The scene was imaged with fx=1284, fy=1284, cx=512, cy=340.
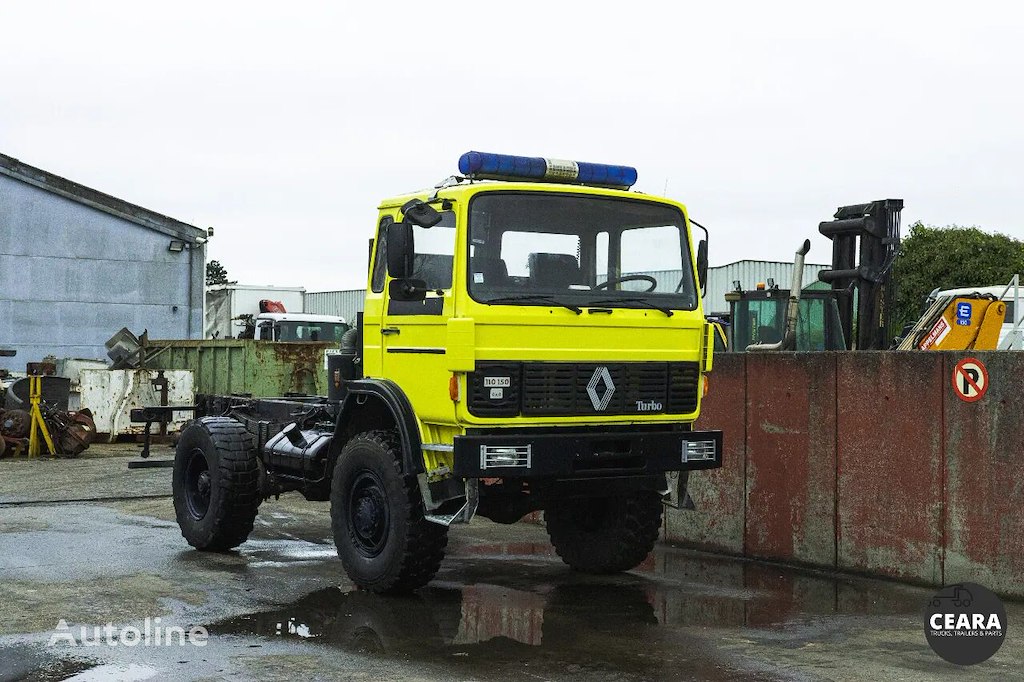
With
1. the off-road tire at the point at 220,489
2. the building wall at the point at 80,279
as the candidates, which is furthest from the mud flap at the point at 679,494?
the building wall at the point at 80,279

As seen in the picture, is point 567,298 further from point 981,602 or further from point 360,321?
point 981,602

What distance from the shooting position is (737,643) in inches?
293

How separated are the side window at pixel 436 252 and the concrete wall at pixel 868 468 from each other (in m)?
3.50

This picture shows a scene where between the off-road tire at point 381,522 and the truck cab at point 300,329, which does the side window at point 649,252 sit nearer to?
the off-road tire at point 381,522

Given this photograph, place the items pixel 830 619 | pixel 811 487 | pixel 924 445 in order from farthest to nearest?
pixel 811 487
pixel 924 445
pixel 830 619

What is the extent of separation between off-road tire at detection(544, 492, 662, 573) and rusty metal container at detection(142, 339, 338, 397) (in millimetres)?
12153

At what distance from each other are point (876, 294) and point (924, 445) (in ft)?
10.7

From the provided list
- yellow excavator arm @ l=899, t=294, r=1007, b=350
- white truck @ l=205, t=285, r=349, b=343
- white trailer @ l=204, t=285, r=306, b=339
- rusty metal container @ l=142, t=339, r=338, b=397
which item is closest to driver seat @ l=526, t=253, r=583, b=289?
yellow excavator arm @ l=899, t=294, r=1007, b=350

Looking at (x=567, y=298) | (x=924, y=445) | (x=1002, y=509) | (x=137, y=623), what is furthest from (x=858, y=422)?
(x=137, y=623)

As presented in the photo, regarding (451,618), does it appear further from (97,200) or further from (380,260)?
(97,200)

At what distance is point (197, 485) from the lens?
11.1 m

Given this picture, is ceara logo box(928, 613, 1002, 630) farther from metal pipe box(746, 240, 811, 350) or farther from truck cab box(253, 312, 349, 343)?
truck cab box(253, 312, 349, 343)

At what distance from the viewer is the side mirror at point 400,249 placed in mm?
8336

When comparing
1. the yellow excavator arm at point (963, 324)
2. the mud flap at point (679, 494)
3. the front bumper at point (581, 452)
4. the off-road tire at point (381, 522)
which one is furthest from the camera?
the yellow excavator arm at point (963, 324)
